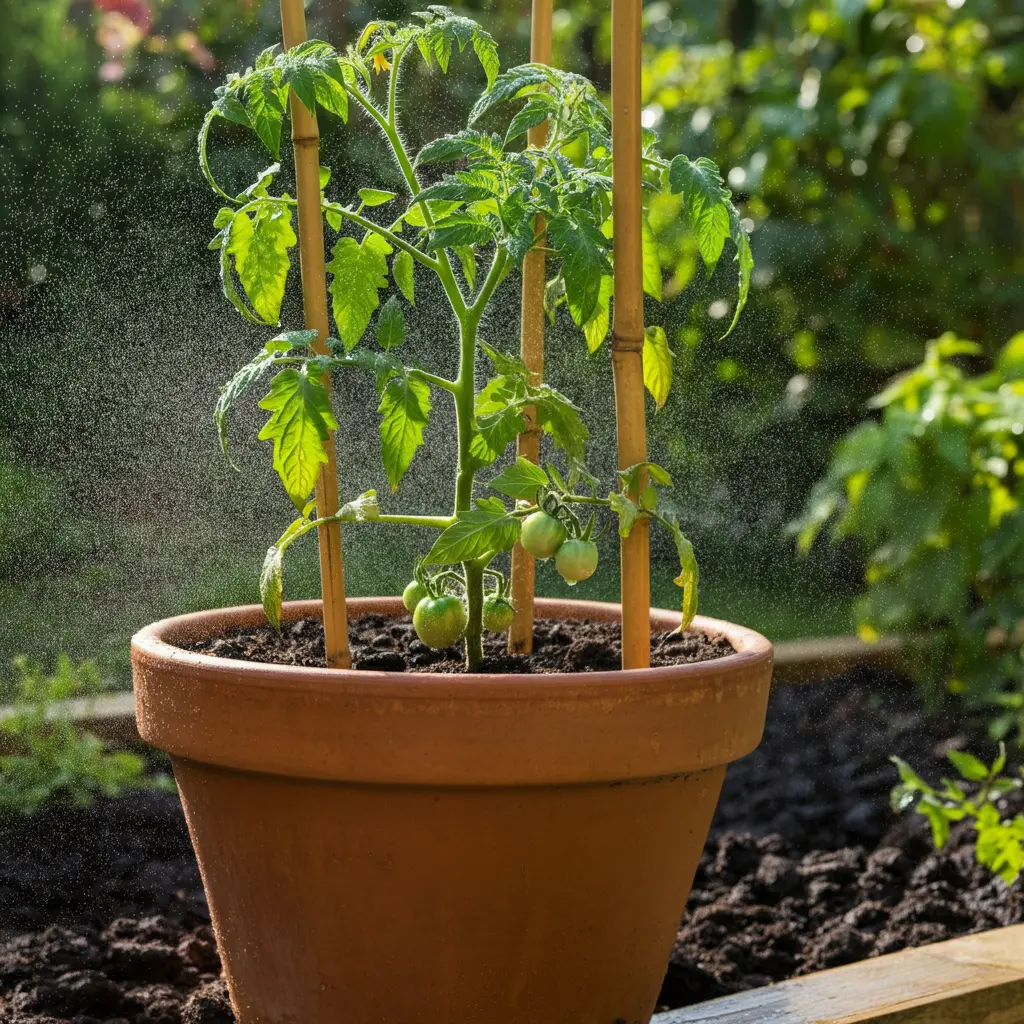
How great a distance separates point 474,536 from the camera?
109cm

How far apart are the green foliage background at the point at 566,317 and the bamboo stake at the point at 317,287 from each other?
1.09 meters

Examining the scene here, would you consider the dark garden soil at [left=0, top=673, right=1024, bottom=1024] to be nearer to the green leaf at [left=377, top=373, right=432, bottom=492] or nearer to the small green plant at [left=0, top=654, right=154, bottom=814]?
the small green plant at [left=0, top=654, right=154, bottom=814]

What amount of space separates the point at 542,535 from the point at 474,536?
2.3 inches

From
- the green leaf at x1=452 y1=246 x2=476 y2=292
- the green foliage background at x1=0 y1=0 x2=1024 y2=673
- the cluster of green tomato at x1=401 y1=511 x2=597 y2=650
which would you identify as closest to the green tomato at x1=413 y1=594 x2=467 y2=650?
the cluster of green tomato at x1=401 y1=511 x2=597 y2=650

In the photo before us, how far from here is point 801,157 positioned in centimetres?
393

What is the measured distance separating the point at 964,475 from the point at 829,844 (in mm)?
922

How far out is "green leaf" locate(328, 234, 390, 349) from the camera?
118cm

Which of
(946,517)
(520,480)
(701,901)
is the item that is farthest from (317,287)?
(946,517)

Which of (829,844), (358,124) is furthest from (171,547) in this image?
(829,844)

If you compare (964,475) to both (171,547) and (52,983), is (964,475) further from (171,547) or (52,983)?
(52,983)

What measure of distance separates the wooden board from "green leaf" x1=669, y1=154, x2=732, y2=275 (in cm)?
72

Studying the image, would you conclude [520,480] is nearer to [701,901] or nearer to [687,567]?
[687,567]

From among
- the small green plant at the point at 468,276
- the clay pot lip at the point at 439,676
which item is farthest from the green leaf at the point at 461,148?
the clay pot lip at the point at 439,676

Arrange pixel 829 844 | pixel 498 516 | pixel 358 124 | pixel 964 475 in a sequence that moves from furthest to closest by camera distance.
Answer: pixel 358 124
pixel 964 475
pixel 829 844
pixel 498 516
